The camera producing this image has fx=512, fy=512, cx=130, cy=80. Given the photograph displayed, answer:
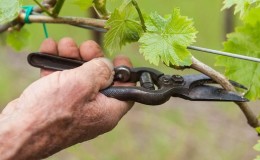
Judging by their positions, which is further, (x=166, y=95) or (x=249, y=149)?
(x=249, y=149)

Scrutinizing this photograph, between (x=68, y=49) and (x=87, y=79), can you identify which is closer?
(x=87, y=79)

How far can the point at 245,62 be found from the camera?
123cm

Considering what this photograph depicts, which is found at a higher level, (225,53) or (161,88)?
(225,53)

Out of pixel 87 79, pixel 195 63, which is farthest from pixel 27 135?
pixel 195 63

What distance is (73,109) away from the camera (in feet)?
3.72

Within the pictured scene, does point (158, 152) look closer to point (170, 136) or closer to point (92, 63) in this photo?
point (170, 136)

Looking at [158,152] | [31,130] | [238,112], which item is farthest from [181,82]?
[238,112]

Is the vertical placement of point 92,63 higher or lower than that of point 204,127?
higher

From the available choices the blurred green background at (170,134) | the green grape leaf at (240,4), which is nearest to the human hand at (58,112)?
the green grape leaf at (240,4)

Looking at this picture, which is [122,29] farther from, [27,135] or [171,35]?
[27,135]

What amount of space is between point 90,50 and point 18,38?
Result: 0.99 feet

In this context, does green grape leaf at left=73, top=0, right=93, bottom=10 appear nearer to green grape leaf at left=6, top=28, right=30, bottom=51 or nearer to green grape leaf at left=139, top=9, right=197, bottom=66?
green grape leaf at left=139, top=9, right=197, bottom=66

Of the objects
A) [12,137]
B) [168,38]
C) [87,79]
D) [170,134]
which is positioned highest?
[168,38]

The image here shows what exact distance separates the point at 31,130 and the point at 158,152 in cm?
247
